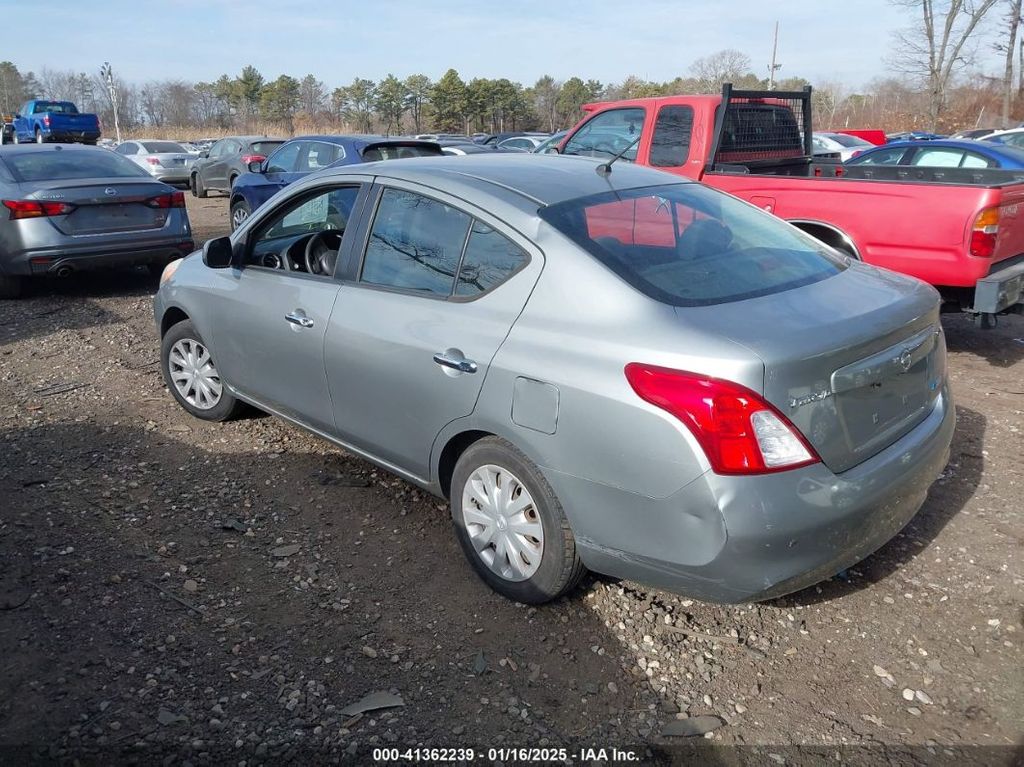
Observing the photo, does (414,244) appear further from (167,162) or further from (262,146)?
(167,162)

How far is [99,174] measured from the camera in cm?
880

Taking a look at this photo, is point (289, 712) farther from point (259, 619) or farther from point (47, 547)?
point (47, 547)

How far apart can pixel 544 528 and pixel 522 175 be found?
1.54 metres

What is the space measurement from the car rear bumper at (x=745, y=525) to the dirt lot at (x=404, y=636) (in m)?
0.40

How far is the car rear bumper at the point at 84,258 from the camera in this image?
26.2ft

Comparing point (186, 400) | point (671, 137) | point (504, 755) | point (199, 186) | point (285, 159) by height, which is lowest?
point (504, 755)

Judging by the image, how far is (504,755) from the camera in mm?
2604

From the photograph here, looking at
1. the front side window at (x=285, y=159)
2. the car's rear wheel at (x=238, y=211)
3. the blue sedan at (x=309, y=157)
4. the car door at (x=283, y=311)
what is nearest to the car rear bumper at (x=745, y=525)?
the car door at (x=283, y=311)

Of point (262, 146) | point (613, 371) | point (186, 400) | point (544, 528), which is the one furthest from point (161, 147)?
point (613, 371)

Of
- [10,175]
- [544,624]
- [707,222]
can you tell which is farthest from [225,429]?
[10,175]

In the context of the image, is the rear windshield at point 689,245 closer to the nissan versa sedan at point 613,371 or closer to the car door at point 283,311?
the nissan versa sedan at point 613,371

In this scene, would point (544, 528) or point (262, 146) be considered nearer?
point (544, 528)

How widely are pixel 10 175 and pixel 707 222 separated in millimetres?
7600

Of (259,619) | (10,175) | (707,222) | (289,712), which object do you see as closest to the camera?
(289,712)
